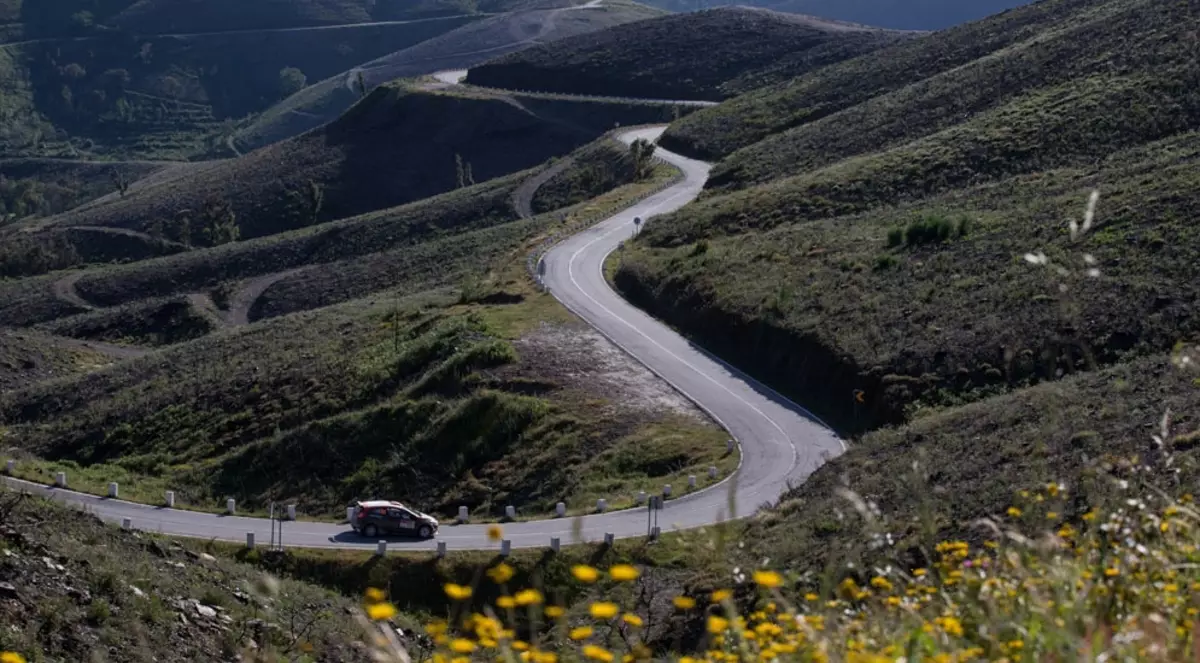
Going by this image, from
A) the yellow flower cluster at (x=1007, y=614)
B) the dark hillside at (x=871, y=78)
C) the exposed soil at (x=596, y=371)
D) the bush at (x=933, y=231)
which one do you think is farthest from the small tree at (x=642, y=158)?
the yellow flower cluster at (x=1007, y=614)

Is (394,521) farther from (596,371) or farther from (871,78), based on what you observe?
(871,78)

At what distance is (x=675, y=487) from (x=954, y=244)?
15.3 metres

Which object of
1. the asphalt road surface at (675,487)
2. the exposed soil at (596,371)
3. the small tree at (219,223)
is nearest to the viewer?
the asphalt road surface at (675,487)

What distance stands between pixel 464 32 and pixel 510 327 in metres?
156

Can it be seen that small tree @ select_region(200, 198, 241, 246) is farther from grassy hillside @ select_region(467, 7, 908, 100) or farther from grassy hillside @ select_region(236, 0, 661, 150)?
grassy hillside @ select_region(236, 0, 661, 150)

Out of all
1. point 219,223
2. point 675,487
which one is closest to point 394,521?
point 675,487

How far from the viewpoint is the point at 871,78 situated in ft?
261

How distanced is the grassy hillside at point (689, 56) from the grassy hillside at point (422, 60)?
155 ft

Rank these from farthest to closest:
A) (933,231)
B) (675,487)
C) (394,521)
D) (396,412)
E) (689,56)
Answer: (689,56) < (933,231) < (396,412) < (675,487) < (394,521)

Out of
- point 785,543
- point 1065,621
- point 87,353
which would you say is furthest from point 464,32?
point 1065,621

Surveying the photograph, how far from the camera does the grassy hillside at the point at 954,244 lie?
90.0 ft

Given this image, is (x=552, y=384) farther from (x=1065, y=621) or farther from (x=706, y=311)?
(x=1065, y=621)

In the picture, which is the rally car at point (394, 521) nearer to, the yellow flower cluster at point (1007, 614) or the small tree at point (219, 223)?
the yellow flower cluster at point (1007, 614)

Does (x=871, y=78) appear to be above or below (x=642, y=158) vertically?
above
